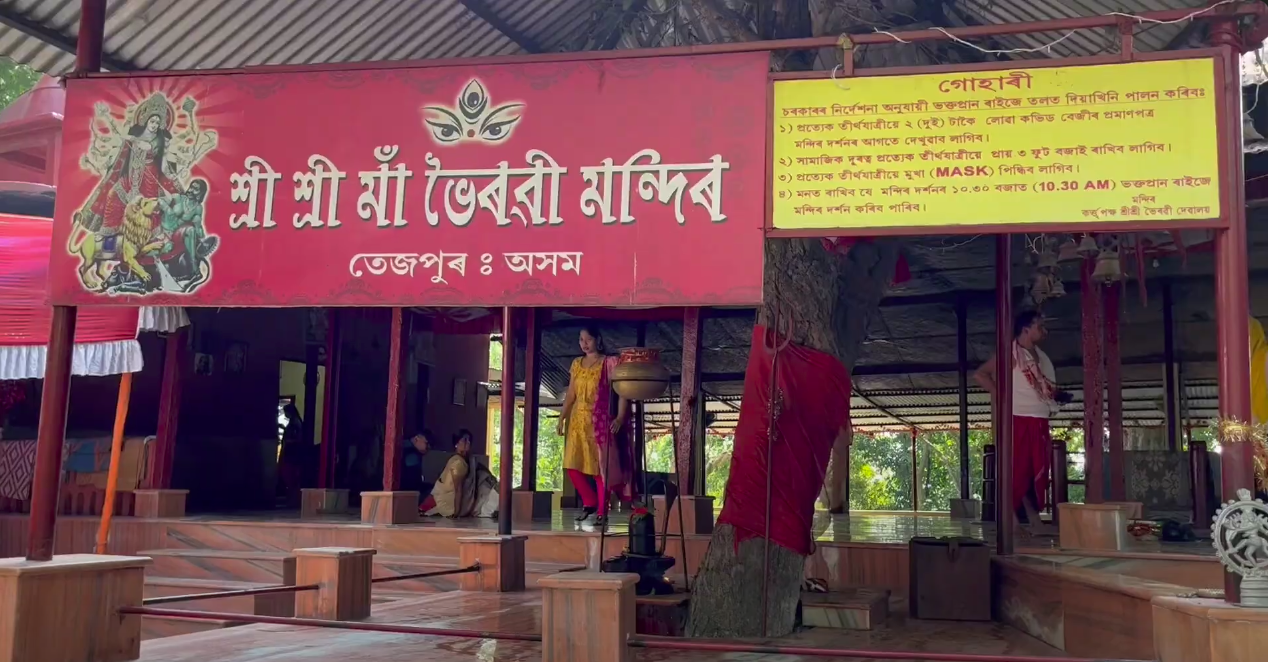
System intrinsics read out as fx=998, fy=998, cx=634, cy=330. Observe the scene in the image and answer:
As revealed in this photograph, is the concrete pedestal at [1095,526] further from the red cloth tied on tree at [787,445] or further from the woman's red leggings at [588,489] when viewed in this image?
the woman's red leggings at [588,489]

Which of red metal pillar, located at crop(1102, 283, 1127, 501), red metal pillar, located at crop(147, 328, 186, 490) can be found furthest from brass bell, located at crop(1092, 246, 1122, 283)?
red metal pillar, located at crop(147, 328, 186, 490)


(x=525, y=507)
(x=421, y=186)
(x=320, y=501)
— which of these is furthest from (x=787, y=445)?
(x=320, y=501)

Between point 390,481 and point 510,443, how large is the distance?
186 centimetres

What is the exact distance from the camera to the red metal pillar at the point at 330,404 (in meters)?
11.0

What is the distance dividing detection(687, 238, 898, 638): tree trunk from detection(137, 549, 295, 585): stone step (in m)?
3.74

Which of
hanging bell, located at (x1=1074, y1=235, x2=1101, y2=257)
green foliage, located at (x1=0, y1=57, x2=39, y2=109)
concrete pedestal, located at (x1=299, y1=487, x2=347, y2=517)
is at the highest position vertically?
green foliage, located at (x1=0, y1=57, x2=39, y2=109)

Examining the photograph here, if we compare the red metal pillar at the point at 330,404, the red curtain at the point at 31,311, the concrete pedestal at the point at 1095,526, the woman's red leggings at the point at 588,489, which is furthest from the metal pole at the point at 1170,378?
the red curtain at the point at 31,311

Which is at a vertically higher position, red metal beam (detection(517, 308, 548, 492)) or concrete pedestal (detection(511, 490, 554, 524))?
red metal beam (detection(517, 308, 548, 492))

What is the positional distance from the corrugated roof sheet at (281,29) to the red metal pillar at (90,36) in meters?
0.58

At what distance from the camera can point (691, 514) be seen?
793 cm

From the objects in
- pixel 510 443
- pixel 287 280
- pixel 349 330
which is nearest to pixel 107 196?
pixel 287 280

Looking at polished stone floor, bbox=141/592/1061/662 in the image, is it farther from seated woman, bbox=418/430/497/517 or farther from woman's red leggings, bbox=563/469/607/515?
seated woman, bbox=418/430/497/517

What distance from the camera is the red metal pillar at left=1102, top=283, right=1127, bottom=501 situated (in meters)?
7.68

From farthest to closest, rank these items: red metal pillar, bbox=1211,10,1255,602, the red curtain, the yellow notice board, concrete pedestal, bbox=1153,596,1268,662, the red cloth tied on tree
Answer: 1. the red curtain
2. the red cloth tied on tree
3. the yellow notice board
4. red metal pillar, bbox=1211,10,1255,602
5. concrete pedestal, bbox=1153,596,1268,662
